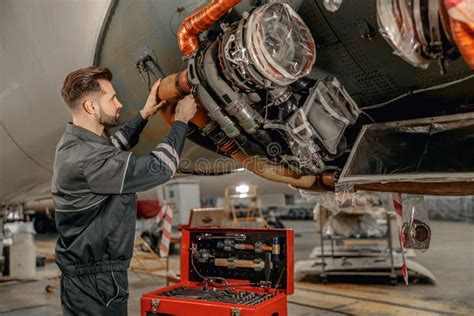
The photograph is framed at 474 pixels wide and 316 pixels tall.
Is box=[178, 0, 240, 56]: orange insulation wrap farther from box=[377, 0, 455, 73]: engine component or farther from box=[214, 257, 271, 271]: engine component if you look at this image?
box=[214, 257, 271, 271]: engine component

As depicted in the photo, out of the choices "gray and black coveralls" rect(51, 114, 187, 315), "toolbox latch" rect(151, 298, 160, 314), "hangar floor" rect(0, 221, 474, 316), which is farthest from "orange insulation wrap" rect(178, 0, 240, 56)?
"hangar floor" rect(0, 221, 474, 316)

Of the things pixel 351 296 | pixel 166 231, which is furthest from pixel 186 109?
pixel 166 231

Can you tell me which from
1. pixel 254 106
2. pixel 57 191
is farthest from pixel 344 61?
pixel 57 191

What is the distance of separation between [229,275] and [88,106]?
1.52 m

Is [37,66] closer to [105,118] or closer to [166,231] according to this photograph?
[105,118]

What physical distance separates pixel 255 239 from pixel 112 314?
1162mm

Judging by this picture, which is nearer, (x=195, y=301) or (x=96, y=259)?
(x=96, y=259)

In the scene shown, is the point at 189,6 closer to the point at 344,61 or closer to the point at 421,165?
the point at 344,61

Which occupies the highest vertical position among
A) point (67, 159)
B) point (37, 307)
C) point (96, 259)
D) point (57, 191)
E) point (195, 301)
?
point (67, 159)

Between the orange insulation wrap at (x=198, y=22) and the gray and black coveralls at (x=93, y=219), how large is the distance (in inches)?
14.6

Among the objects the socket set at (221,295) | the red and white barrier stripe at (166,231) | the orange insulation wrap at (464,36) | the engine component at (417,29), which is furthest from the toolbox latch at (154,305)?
the red and white barrier stripe at (166,231)

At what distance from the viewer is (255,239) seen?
312 centimetres

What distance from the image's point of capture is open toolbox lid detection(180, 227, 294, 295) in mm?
2969

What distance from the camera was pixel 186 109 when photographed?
216 centimetres
